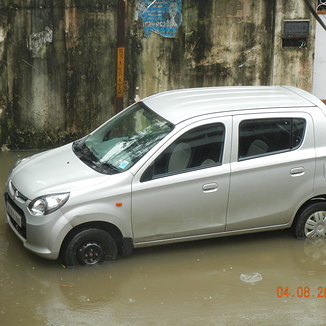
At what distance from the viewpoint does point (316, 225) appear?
23.7 feet

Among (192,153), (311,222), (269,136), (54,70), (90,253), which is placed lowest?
(90,253)

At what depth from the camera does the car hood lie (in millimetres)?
6340

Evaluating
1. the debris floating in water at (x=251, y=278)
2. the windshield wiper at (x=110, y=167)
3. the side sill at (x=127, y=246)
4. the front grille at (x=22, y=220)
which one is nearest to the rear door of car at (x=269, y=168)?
the debris floating in water at (x=251, y=278)

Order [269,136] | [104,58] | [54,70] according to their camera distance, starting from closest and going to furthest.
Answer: [269,136]
[54,70]
[104,58]

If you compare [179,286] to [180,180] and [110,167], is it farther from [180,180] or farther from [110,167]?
[110,167]

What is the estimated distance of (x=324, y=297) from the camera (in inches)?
241

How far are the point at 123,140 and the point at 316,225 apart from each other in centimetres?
231

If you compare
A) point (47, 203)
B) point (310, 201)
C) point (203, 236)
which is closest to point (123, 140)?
point (47, 203)

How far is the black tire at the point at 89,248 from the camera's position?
6.34m

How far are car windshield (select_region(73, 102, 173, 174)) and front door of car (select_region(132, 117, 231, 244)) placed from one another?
0.71 ft

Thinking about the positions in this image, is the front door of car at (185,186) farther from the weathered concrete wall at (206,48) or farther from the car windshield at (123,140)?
the weathered concrete wall at (206,48)

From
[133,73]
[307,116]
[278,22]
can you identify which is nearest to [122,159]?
[307,116]

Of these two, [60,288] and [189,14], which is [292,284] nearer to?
[60,288]

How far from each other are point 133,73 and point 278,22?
95.8 inches
